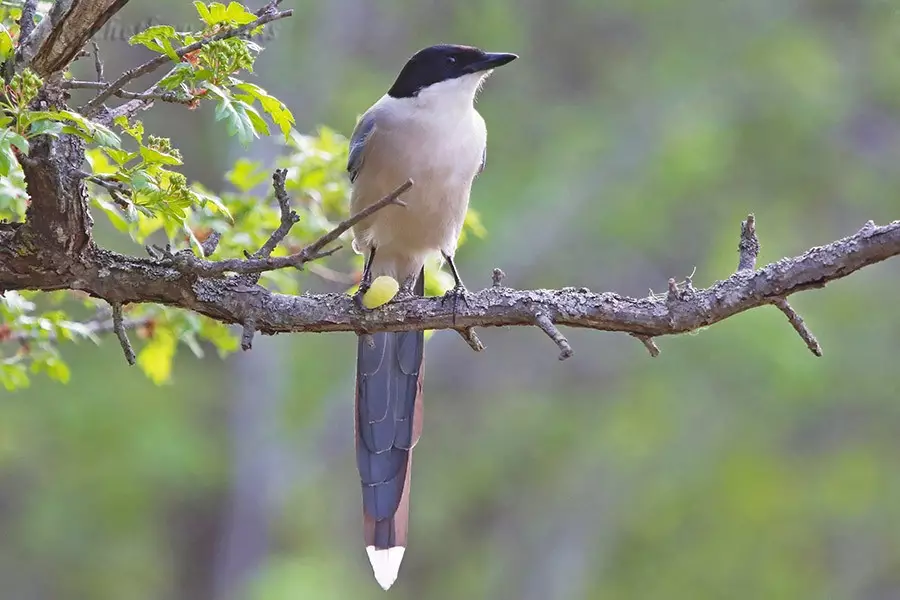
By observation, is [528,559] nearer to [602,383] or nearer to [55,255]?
[602,383]

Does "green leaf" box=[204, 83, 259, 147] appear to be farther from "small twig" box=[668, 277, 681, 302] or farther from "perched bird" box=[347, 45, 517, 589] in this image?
"perched bird" box=[347, 45, 517, 589]

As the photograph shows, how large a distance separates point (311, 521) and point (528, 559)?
148 centimetres

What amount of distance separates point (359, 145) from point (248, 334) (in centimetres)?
102

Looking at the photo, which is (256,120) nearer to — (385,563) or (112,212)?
(112,212)

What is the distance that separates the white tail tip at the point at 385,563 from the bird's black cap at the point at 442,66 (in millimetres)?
1125

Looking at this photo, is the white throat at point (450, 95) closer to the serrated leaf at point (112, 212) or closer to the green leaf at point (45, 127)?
the serrated leaf at point (112, 212)

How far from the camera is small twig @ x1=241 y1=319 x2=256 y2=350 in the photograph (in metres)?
1.88

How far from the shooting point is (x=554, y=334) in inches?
71.2

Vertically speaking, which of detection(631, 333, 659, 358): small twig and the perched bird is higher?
the perched bird

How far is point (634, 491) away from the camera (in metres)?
6.97

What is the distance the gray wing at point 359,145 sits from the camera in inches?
112

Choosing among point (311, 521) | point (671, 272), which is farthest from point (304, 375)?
point (671, 272)

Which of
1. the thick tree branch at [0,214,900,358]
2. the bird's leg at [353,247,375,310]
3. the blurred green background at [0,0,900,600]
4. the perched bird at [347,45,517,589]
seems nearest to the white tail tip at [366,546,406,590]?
the perched bird at [347,45,517,589]

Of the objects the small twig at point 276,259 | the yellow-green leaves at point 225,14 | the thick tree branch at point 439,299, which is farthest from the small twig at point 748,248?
the yellow-green leaves at point 225,14
